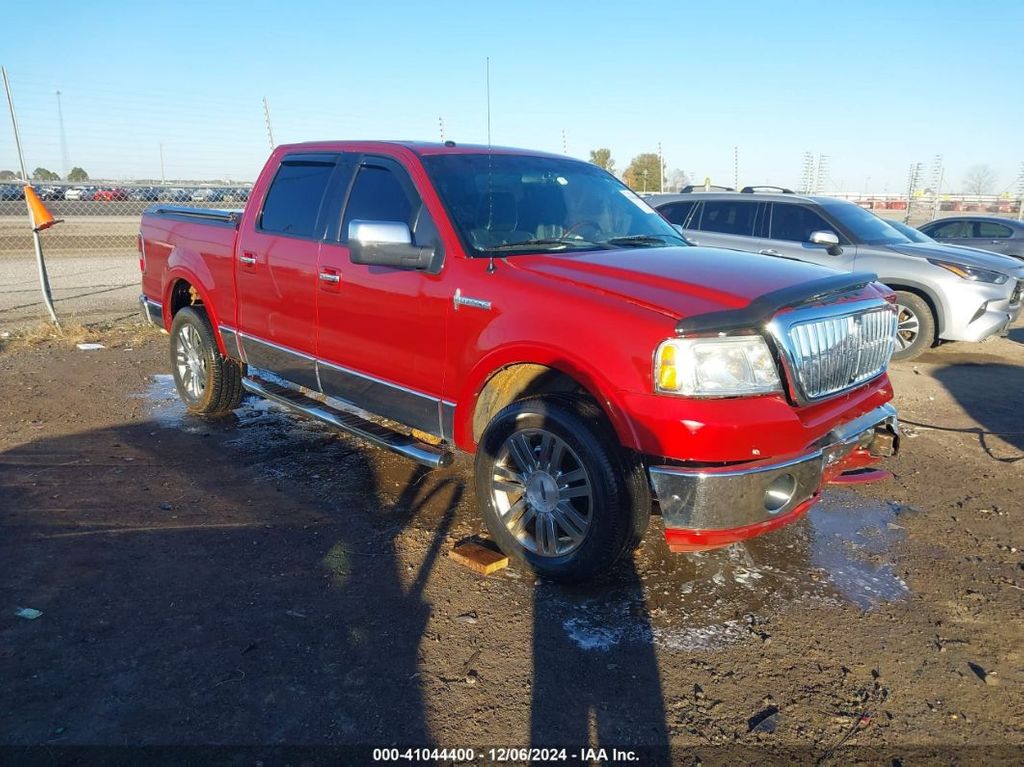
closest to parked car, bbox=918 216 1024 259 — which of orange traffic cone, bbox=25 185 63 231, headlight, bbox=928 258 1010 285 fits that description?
headlight, bbox=928 258 1010 285

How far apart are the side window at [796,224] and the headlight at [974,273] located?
126cm

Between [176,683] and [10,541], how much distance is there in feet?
5.67

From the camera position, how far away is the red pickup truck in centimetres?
313

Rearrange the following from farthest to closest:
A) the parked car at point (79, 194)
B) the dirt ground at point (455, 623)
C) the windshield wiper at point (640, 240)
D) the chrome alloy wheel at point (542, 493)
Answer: the parked car at point (79, 194)
the windshield wiper at point (640, 240)
the chrome alloy wheel at point (542, 493)
the dirt ground at point (455, 623)

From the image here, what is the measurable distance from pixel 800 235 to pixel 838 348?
6.05 metres

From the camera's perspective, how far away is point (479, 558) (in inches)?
149

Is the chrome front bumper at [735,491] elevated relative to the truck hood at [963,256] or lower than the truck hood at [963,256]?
lower

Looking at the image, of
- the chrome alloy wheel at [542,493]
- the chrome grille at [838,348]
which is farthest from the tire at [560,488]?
the chrome grille at [838,348]

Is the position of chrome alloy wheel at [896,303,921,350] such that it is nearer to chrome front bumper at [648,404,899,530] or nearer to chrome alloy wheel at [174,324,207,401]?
chrome front bumper at [648,404,899,530]

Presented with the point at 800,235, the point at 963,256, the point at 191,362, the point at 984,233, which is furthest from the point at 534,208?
the point at 984,233

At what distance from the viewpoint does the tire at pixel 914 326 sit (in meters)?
8.65

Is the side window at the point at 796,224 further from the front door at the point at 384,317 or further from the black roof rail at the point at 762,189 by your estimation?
the front door at the point at 384,317

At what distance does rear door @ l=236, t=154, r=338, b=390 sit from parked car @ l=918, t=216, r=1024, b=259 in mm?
13712

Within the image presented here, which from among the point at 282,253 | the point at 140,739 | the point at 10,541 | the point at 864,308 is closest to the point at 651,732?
the point at 140,739
